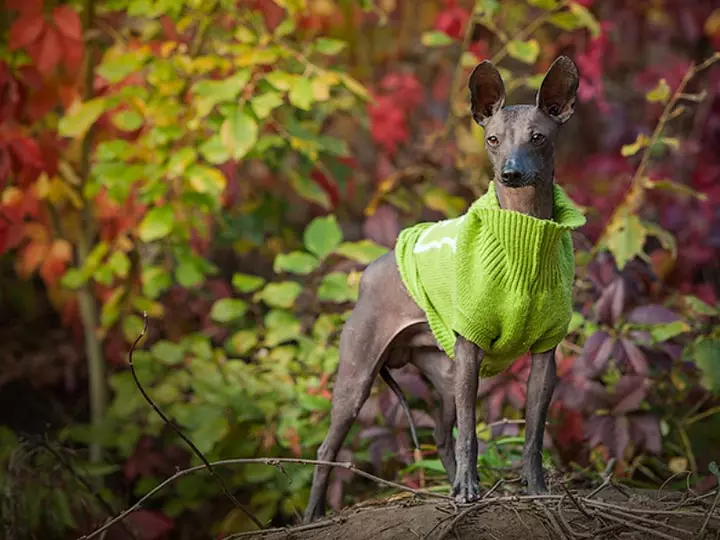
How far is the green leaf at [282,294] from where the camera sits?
3.59 metres

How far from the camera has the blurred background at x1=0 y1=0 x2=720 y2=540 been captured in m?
3.19

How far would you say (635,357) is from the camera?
3.13 m

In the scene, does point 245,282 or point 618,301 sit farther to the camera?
point 245,282

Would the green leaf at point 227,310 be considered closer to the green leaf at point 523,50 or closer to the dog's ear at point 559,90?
the green leaf at point 523,50

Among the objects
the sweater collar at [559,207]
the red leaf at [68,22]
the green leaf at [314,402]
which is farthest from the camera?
the red leaf at [68,22]

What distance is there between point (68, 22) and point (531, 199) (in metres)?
1.99

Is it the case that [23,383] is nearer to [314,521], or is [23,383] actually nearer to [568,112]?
[314,521]

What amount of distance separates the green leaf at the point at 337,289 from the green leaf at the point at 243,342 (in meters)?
0.38

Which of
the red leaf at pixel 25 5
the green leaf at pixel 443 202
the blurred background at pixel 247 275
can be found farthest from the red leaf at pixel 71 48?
the green leaf at pixel 443 202

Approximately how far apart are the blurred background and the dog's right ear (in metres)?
1.01

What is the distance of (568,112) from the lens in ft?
7.38

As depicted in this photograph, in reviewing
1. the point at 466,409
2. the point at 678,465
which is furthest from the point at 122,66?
the point at 678,465

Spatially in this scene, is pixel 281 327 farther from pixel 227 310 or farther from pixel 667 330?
pixel 667 330

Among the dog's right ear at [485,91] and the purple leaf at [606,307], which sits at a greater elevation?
the dog's right ear at [485,91]
